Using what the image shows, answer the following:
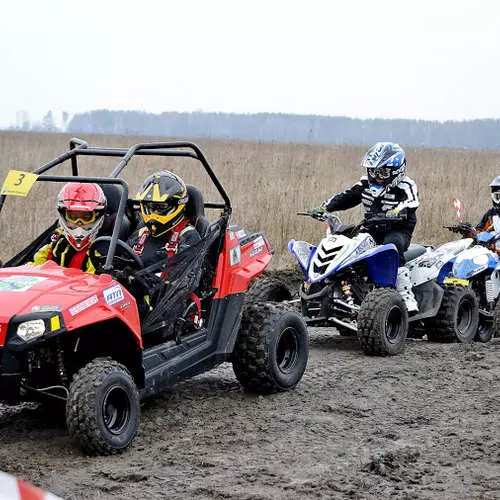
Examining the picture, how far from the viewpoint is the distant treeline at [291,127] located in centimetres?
9581

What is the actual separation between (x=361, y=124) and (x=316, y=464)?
97.7 meters

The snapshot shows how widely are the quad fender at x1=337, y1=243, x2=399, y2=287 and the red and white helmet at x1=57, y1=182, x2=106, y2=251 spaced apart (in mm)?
3296

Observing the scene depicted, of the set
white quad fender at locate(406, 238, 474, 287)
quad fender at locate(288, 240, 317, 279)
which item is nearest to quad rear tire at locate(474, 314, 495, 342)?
white quad fender at locate(406, 238, 474, 287)

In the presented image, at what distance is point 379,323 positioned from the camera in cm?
877

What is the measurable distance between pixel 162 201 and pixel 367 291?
3.19 metres

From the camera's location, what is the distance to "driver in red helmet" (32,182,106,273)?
246 inches

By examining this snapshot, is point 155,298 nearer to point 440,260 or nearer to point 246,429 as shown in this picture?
point 246,429

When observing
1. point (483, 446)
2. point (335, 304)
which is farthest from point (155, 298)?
point (335, 304)

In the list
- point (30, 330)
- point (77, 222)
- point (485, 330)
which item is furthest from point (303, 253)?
point (30, 330)

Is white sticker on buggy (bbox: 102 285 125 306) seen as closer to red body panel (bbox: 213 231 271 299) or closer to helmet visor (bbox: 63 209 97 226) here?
helmet visor (bbox: 63 209 97 226)

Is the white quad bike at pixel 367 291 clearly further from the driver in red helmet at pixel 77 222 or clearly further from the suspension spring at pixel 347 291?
the driver in red helmet at pixel 77 222

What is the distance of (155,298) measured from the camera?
257 inches

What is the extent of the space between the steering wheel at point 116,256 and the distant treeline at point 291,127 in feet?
288

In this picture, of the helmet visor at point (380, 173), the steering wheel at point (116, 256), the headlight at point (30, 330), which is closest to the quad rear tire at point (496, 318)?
the helmet visor at point (380, 173)
